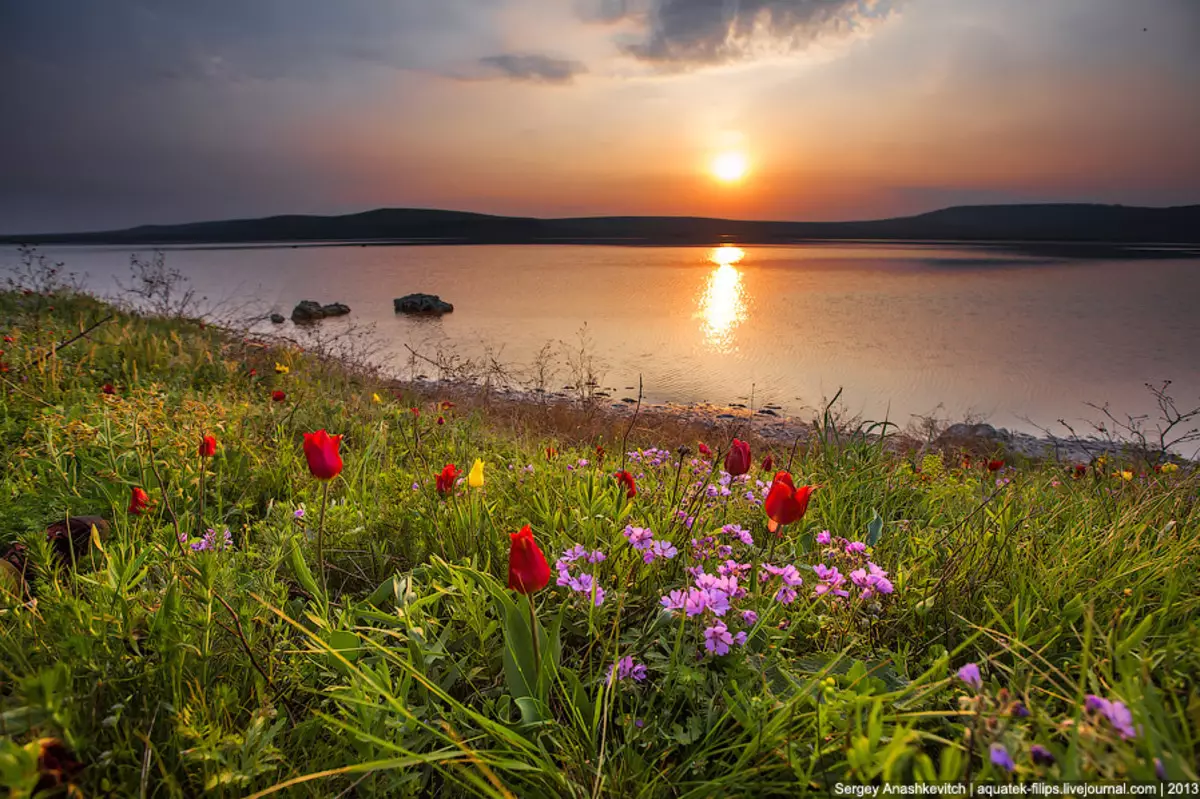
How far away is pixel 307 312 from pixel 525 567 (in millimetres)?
27736

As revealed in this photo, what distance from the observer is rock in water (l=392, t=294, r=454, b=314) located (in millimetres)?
28723

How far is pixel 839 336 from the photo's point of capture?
24.1 meters

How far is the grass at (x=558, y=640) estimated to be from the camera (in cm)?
114

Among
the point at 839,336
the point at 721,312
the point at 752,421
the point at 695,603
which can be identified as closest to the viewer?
the point at 695,603

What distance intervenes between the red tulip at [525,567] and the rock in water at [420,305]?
94.7 ft

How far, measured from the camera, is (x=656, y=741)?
1384 millimetres

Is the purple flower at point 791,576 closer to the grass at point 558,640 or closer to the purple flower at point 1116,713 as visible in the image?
the grass at point 558,640

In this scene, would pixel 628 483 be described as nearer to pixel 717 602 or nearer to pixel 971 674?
pixel 717 602

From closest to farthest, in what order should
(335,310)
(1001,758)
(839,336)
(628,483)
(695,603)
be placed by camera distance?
(1001,758) < (695,603) < (628,483) < (839,336) < (335,310)

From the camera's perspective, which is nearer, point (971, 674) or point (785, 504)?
point (971, 674)

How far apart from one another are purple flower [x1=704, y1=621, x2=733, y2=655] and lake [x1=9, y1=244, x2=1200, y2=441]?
8.82 meters

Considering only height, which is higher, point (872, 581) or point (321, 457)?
point (321, 457)

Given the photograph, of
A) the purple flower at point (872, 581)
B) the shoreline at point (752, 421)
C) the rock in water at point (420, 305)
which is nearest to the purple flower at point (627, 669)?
the purple flower at point (872, 581)

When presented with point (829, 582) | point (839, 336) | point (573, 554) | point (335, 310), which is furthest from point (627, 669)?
point (335, 310)
